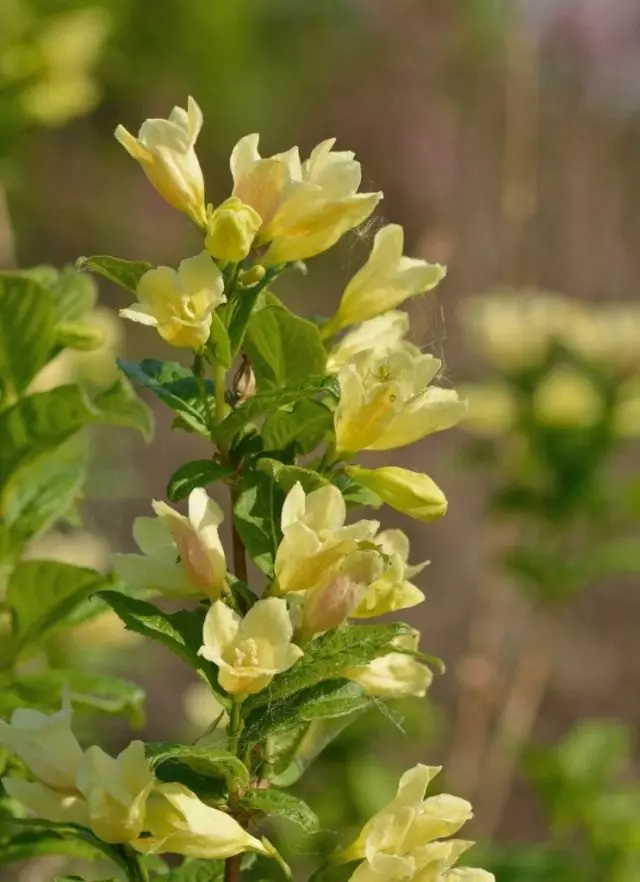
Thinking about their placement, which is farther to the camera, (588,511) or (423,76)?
(423,76)

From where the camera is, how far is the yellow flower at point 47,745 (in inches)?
21.3

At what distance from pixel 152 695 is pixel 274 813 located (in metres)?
2.93

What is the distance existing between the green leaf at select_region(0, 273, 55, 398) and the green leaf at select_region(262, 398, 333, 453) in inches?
9.0

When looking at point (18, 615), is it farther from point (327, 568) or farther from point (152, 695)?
point (152, 695)

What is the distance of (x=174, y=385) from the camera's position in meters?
0.59

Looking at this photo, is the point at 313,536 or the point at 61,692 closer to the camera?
the point at 313,536

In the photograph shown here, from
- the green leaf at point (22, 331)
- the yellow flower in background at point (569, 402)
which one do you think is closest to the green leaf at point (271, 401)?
the green leaf at point (22, 331)

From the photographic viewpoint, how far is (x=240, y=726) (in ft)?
1.80

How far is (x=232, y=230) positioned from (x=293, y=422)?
0.10 meters

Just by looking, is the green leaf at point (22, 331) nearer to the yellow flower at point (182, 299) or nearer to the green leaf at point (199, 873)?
the yellow flower at point (182, 299)

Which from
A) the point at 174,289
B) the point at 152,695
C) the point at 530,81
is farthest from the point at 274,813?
the point at 152,695

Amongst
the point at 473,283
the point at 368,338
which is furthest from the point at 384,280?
the point at 473,283

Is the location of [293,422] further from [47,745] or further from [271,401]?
[47,745]

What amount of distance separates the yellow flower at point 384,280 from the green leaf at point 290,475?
11 centimetres
